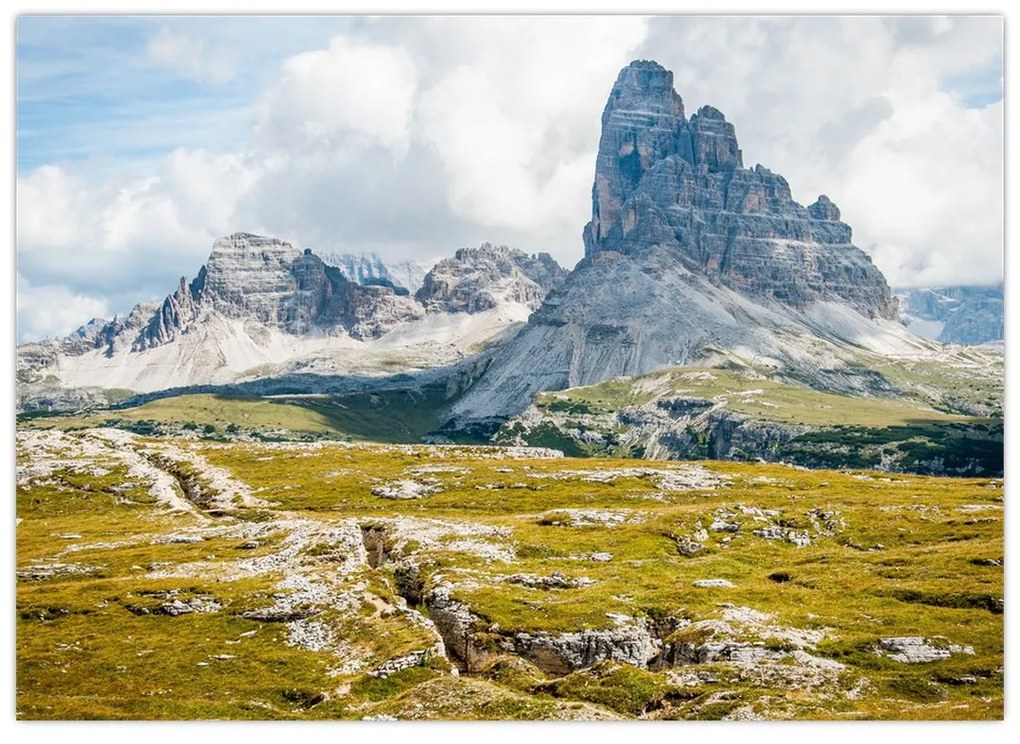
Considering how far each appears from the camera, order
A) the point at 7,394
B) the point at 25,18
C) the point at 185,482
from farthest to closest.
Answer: the point at 185,482 < the point at 25,18 < the point at 7,394

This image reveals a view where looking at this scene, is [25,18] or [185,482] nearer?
[25,18]

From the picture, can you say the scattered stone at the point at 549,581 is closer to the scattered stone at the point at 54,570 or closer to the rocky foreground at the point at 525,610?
the rocky foreground at the point at 525,610

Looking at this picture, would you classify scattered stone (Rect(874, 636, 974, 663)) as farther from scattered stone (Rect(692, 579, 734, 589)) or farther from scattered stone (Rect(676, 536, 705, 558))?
scattered stone (Rect(676, 536, 705, 558))

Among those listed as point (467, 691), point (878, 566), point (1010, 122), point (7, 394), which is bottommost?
point (467, 691)

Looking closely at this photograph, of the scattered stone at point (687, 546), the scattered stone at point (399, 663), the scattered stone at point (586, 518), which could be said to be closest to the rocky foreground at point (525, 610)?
the scattered stone at point (399, 663)

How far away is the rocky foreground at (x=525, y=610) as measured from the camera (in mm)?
73688

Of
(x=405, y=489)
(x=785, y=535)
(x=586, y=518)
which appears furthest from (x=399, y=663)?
(x=405, y=489)

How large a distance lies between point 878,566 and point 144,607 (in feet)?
194

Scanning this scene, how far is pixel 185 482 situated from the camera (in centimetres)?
16438

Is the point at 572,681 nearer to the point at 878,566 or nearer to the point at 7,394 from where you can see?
the point at 878,566

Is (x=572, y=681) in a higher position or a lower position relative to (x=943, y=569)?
lower

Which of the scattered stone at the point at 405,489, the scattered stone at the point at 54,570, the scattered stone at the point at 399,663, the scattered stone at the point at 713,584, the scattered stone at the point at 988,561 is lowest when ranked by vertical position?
the scattered stone at the point at 399,663

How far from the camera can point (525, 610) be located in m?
85.7

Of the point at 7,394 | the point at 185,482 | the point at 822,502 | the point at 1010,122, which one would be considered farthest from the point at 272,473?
the point at 1010,122
